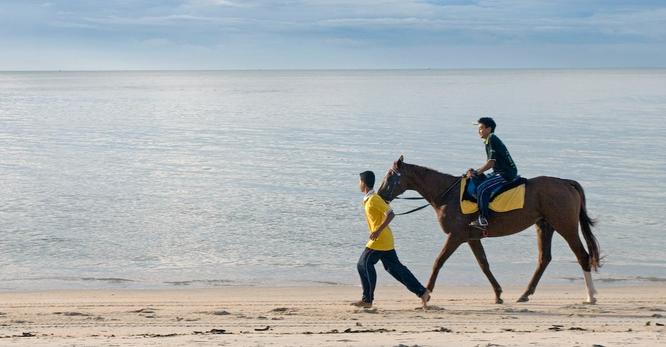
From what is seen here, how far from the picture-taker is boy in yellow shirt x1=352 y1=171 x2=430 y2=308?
11.7m

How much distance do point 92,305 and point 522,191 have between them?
6042 mm

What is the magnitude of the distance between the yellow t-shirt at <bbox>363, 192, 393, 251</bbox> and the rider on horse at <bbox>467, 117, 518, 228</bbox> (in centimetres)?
151

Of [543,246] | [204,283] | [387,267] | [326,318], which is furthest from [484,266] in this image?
[204,283]

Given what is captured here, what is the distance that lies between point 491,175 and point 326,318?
10.5 feet

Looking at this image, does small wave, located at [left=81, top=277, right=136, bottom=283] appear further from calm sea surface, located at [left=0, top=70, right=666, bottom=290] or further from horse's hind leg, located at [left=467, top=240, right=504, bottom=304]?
horse's hind leg, located at [left=467, top=240, right=504, bottom=304]

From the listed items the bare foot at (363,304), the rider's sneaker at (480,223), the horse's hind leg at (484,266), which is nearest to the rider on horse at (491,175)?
the rider's sneaker at (480,223)

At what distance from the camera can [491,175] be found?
12.8 metres

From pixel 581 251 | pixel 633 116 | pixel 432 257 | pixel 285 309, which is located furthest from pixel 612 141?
pixel 285 309

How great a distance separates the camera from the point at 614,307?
40.4 ft

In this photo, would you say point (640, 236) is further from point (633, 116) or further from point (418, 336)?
point (633, 116)

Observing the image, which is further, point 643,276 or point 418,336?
point 643,276

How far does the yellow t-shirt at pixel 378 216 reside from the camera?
460 inches

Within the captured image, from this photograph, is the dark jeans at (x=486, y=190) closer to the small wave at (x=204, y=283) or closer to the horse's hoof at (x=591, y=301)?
the horse's hoof at (x=591, y=301)

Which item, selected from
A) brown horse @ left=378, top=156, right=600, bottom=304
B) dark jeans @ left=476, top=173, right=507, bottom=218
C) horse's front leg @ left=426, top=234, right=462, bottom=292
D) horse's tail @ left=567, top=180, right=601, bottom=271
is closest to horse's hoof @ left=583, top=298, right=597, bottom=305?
brown horse @ left=378, top=156, right=600, bottom=304
